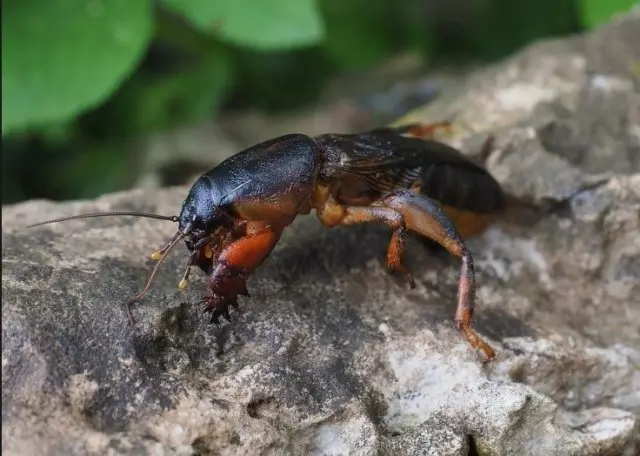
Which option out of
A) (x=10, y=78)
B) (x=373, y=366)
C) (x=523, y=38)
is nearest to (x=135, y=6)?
(x=10, y=78)

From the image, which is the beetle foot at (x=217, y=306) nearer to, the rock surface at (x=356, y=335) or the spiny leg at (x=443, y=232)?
the rock surface at (x=356, y=335)

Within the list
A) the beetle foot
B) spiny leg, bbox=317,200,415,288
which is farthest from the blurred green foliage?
the beetle foot

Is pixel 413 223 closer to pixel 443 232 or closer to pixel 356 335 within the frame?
pixel 443 232

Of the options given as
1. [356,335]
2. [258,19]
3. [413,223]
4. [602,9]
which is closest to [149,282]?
[356,335]

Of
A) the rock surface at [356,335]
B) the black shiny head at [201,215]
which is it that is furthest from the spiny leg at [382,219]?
the black shiny head at [201,215]

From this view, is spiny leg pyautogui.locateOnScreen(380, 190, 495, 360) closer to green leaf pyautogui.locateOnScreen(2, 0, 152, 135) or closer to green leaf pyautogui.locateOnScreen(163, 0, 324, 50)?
green leaf pyautogui.locateOnScreen(163, 0, 324, 50)

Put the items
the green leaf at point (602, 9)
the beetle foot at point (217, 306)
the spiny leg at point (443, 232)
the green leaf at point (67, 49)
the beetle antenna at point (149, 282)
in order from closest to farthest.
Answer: the beetle antenna at point (149, 282)
the beetle foot at point (217, 306)
the spiny leg at point (443, 232)
the green leaf at point (67, 49)
the green leaf at point (602, 9)
